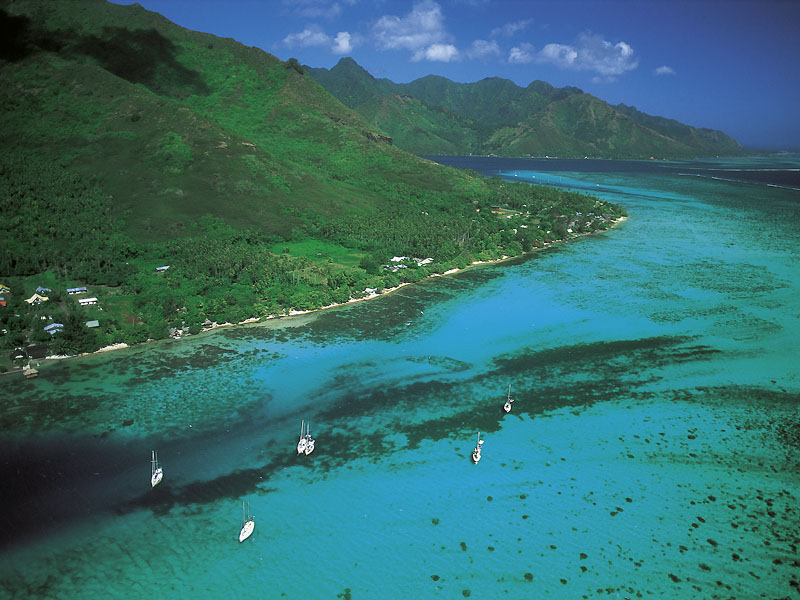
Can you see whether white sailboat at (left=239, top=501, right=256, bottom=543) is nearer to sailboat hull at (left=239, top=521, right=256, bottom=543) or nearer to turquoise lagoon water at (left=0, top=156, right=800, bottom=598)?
sailboat hull at (left=239, top=521, right=256, bottom=543)

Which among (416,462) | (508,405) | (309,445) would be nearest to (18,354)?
(309,445)

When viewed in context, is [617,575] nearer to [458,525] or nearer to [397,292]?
[458,525]

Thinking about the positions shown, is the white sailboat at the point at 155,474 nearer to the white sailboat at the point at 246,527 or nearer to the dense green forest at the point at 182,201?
the white sailboat at the point at 246,527

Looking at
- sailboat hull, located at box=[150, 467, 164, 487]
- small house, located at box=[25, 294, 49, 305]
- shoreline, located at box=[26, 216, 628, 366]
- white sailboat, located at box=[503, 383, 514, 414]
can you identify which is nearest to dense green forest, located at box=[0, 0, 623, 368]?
shoreline, located at box=[26, 216, 628, 366]

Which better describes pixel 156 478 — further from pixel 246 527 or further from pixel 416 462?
pixel 416 462

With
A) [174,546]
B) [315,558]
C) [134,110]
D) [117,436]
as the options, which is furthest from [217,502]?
[134,110]

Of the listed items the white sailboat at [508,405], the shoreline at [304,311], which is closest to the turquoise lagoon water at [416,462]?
the shoreline at [304,311]
